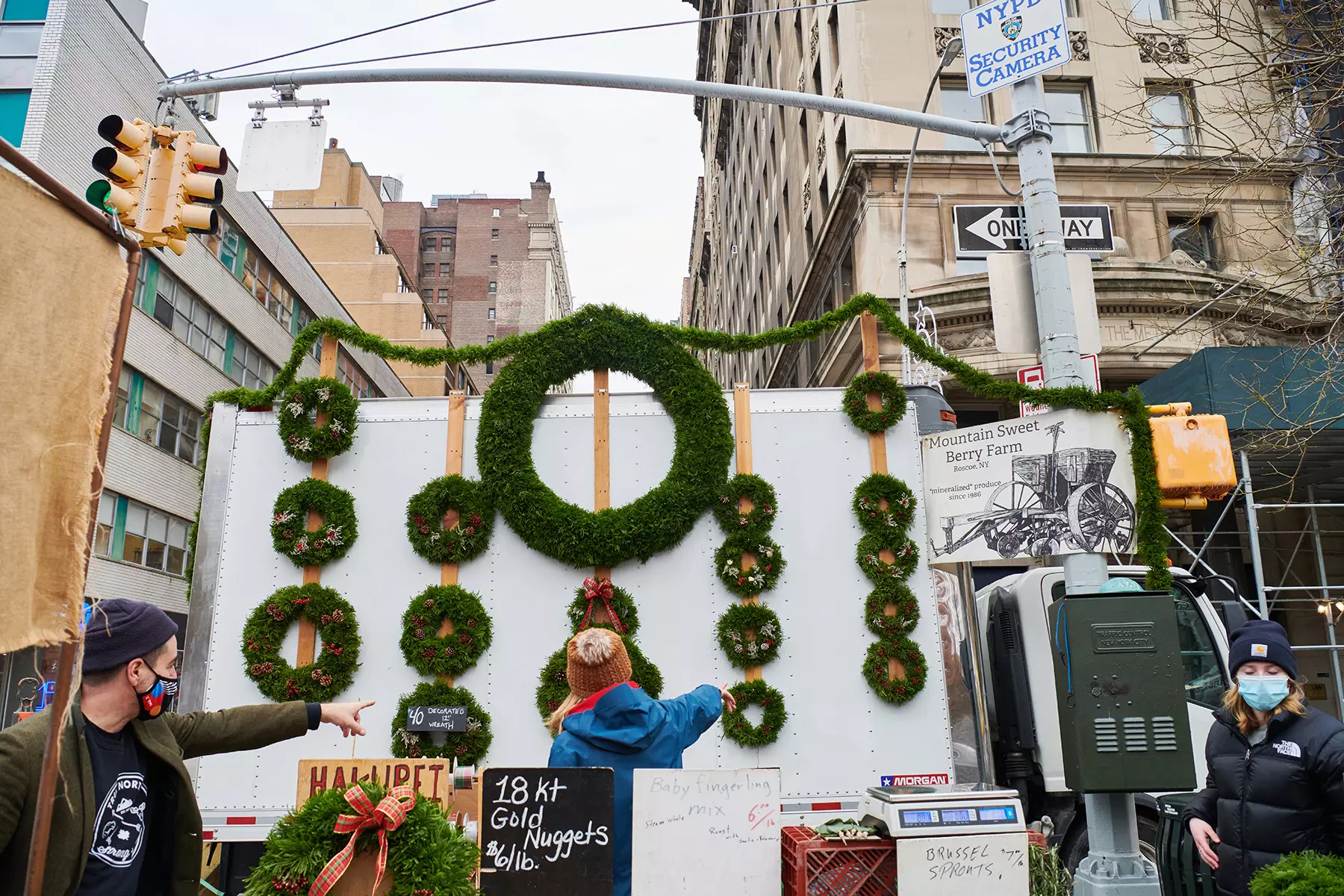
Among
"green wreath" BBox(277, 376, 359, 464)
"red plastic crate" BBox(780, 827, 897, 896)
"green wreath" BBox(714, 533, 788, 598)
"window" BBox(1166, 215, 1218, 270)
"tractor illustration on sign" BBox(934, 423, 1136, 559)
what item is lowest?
"red plastic crate" BBox(780, 827, 897, 896)

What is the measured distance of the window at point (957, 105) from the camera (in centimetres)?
2295

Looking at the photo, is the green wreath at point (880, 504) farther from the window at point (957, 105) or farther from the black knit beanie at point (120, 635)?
the window at point (957, 105)

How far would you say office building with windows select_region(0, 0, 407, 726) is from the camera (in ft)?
81.2

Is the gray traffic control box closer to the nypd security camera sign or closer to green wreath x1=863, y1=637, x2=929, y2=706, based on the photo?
green wreath x1=863, y1=637, x2=929, y2=706

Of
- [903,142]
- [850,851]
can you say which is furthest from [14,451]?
[903,142]

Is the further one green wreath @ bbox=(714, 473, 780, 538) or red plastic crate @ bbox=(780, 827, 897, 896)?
green wreath @ bbox=(714, 473, 780, 538)

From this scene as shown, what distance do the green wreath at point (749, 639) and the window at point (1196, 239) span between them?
19.5 meters

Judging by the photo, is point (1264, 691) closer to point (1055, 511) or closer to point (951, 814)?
point (951, 814)

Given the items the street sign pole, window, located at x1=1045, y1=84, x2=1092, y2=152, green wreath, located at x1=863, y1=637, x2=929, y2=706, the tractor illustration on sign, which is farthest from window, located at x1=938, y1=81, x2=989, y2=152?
green wreath, located at x1=863, y1=637, x2=929, y2=706

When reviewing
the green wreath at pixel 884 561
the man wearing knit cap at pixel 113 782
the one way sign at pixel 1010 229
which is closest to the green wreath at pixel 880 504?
the green wreath at pixel 884 561

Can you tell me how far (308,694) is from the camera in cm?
707

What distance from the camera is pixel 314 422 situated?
7633 millimetres

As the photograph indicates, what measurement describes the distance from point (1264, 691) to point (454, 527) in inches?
216

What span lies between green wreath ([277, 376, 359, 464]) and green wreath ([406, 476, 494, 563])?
818mm
